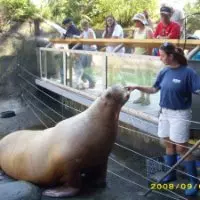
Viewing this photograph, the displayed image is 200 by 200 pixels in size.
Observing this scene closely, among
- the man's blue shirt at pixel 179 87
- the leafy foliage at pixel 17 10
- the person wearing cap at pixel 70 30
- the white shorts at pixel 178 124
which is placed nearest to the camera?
the man's blue shirt at pixel 179 87

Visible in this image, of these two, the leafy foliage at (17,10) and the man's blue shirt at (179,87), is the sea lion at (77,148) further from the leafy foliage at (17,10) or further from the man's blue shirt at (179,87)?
the leafy foliage at (17,10)

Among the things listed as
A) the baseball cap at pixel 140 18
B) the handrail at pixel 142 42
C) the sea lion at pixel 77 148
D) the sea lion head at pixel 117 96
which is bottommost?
the sea lion at pixel 77 148

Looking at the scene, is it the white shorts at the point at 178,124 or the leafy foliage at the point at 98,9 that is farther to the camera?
the leafy foliage at the point at 98,9

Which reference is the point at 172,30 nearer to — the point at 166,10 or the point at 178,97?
the point at 166,10

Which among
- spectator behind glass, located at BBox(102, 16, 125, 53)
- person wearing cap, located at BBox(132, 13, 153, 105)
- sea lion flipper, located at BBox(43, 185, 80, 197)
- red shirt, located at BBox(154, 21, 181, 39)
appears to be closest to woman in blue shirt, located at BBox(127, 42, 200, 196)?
person wearing cap, located at BBox(132, 13, 153, 105)

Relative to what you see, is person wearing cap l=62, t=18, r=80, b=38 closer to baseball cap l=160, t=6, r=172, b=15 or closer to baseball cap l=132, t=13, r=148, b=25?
baseball cap l=132, t=13, r=148, b=25

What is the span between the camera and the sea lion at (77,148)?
5008mm


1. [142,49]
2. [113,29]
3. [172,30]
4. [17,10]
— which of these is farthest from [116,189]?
[17,10]

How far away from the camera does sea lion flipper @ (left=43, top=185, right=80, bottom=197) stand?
16.6 feet

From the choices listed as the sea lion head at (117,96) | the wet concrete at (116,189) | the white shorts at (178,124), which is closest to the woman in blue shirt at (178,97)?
the white shorts at (178,124)

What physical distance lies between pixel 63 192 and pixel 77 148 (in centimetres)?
58

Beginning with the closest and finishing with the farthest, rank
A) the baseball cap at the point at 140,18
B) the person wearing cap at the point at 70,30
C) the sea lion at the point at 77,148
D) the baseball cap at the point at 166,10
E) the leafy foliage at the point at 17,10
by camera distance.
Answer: the sea lion at the point at 77,148 < the baseball cap at the point at 166,10 < the baseball cap at the point at 140,18 < the person wearing cap at the point at 70,30 < the leafy foliage at the point at 17,10
